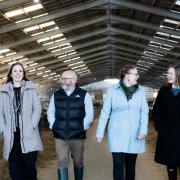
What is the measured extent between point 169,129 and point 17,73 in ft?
5.57

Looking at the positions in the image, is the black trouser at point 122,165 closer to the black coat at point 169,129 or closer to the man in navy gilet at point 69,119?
the black coat at point 169,129

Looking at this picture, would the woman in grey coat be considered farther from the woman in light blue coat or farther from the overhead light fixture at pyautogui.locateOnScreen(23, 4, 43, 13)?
the overhead light fixture at pyautogui.locateOnScreen(23, 4, 43, 13)

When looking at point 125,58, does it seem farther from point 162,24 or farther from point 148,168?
point 148,168

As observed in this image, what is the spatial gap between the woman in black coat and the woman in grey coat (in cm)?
130

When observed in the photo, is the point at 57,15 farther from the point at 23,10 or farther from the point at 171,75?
the point at 171,75

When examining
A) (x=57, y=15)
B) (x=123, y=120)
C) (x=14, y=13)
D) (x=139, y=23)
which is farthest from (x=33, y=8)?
(x=123, y=120)

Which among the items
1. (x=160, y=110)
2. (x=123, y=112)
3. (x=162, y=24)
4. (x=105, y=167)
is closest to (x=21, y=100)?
(x=123, y=112)

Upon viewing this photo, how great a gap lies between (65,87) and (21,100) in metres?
0.57

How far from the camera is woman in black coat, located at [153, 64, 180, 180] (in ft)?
14.6

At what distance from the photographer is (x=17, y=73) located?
429 cm

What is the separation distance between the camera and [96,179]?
5.64 m

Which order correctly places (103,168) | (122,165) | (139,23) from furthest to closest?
(139,23) < (103,168) < (122,165)

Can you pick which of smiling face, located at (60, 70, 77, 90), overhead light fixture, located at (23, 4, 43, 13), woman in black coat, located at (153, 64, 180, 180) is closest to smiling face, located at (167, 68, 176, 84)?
woman in black coat, located at (153, 64, 180, 180)

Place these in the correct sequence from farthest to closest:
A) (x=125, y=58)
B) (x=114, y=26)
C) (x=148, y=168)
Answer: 1. (x=125, y=58)
2. (x=114, y=26)
3. (x=148, y=168)
